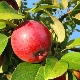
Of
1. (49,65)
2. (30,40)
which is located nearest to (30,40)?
(30,40)

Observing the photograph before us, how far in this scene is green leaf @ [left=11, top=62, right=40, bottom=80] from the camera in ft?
4.52

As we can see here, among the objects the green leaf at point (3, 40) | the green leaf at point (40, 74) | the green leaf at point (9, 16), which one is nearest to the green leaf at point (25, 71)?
the green leaf at point (40, 74)

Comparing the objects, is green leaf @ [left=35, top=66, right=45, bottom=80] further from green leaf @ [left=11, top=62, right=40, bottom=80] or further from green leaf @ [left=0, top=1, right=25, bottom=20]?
green leaf @ [left=0, top=1, right=25, bottom=20]

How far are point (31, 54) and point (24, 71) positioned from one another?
10 cm

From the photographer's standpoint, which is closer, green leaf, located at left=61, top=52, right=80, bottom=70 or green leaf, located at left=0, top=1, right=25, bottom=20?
green leaf, located at left=0, top=1, right=25, bottom=20

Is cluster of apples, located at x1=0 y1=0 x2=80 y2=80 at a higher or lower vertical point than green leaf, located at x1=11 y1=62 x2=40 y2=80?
higher

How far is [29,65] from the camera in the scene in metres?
1.44

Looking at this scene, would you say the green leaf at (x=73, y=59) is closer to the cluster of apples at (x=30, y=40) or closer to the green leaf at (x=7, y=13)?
the cluster of apples at (x=30, y=40)

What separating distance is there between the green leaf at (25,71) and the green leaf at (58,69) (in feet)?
0.36

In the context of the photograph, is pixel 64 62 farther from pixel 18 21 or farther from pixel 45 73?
pixel 18 21

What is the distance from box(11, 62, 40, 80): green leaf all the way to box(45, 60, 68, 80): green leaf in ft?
0.36

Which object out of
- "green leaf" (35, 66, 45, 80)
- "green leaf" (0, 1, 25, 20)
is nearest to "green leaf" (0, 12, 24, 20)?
"green leaf" (0, 1, 25, 20)

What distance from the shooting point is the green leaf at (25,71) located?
54.3 inches

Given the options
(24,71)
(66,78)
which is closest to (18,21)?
(24,71)
